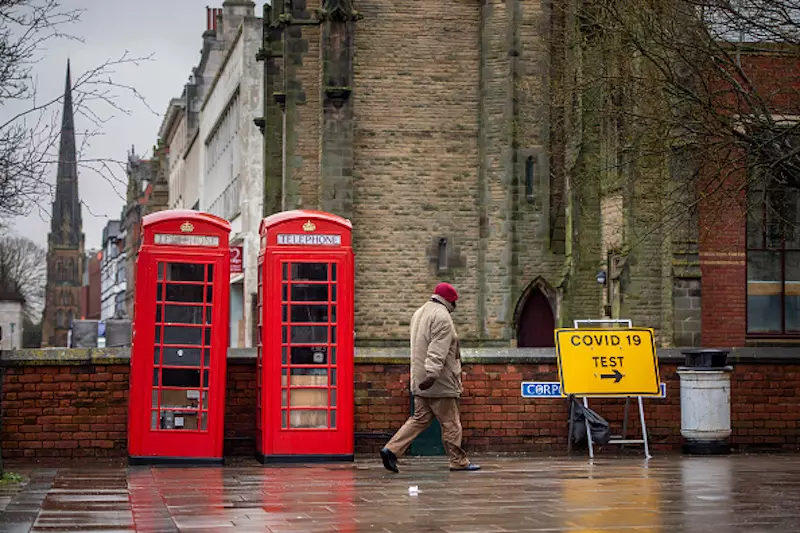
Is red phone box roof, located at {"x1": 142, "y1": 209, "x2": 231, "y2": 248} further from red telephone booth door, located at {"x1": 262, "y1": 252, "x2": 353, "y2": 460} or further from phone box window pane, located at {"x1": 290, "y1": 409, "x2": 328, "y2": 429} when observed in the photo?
phone box window pane, located at {"x1": 290, "y1": 409, "x2": 328, "y2": 429}

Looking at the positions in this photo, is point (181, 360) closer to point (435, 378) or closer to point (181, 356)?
point (181, 356)

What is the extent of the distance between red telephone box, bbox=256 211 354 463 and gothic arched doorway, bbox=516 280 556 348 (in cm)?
1729

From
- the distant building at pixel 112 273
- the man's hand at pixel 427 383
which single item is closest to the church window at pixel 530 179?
the man's hand at pixel 427 383

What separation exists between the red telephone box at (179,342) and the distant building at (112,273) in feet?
317

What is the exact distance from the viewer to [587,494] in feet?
38.2

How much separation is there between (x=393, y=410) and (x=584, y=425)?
7.75 feet

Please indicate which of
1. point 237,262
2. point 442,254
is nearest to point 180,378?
point 442,254

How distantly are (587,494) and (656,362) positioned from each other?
18.4 feet

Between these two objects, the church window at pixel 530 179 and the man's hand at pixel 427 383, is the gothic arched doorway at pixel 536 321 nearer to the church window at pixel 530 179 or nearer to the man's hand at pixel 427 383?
the church window at pixel 530 179

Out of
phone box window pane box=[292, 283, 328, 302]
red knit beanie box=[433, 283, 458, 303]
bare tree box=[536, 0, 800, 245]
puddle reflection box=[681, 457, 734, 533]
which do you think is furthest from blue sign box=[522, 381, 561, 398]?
red knit beanie box=[433, 283, 458, 303]

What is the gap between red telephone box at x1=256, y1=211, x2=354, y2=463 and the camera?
15.4 m

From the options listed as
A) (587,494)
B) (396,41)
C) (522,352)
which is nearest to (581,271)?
(396,41)

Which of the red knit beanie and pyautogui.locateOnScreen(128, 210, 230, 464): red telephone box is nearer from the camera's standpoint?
the red knit beanie

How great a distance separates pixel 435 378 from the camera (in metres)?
13.6
